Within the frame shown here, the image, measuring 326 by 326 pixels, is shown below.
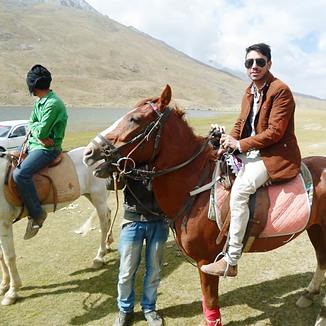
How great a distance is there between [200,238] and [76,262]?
3872 mm

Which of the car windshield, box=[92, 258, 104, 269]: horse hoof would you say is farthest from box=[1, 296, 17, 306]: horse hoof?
the car windshield

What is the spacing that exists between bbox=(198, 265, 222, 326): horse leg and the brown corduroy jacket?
1.40 metres

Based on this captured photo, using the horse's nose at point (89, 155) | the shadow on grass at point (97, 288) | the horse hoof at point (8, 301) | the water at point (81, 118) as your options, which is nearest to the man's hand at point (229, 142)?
the horse's nose at point (89, 155)

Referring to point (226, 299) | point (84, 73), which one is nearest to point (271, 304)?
point (226, 299)

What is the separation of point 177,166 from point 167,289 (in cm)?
273

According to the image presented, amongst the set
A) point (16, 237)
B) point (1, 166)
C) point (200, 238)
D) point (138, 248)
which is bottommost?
point (16, 237)

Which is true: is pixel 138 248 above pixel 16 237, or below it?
above

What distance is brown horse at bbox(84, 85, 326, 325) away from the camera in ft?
11.8

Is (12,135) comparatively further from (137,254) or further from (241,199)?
(241,199)

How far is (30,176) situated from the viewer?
5.42 m

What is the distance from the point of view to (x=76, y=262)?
6.91m

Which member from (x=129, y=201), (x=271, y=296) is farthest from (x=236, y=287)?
(x=129, y=201)

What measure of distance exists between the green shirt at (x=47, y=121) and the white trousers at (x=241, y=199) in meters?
3.20

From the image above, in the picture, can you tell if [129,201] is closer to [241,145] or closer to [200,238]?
[200,238]
